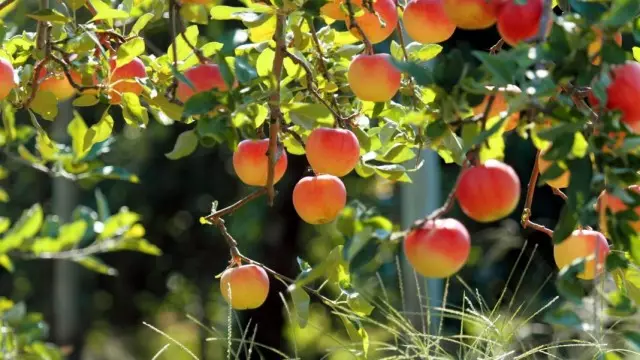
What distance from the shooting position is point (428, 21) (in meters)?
0.80

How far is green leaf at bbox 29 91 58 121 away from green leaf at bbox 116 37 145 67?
12 centimetres

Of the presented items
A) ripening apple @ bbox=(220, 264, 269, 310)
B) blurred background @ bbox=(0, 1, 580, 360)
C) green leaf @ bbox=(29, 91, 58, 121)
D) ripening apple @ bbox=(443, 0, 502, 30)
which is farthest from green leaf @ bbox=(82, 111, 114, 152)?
blurred background @ bbox=(0, 1, 580, 360)

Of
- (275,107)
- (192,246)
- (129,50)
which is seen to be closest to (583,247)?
(275,107)

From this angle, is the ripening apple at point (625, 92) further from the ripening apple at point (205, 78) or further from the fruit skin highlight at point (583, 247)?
the ripening apple at point (205, 78)

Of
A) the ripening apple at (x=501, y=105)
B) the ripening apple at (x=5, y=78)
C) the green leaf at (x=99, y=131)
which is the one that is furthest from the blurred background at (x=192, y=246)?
the ripening apple at (x=501, y=105)

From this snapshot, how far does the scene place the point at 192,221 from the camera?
4.19 meters

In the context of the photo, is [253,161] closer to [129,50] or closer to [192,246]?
[129,50]

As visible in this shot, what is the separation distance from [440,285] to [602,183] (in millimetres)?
2466

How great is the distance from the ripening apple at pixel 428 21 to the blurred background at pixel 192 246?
2.07m

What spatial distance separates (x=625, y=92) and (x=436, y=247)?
0.14m

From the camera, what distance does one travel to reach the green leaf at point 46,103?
98 cm

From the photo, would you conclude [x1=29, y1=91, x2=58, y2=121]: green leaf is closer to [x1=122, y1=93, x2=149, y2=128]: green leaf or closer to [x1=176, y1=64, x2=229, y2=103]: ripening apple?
[x1=122, y1=93, x2=149, y2=128]: green leaf

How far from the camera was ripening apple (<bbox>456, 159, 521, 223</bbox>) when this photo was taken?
2.01 feet

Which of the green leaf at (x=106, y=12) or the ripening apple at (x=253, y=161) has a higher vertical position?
the green leaf at (x=106, y=12)
